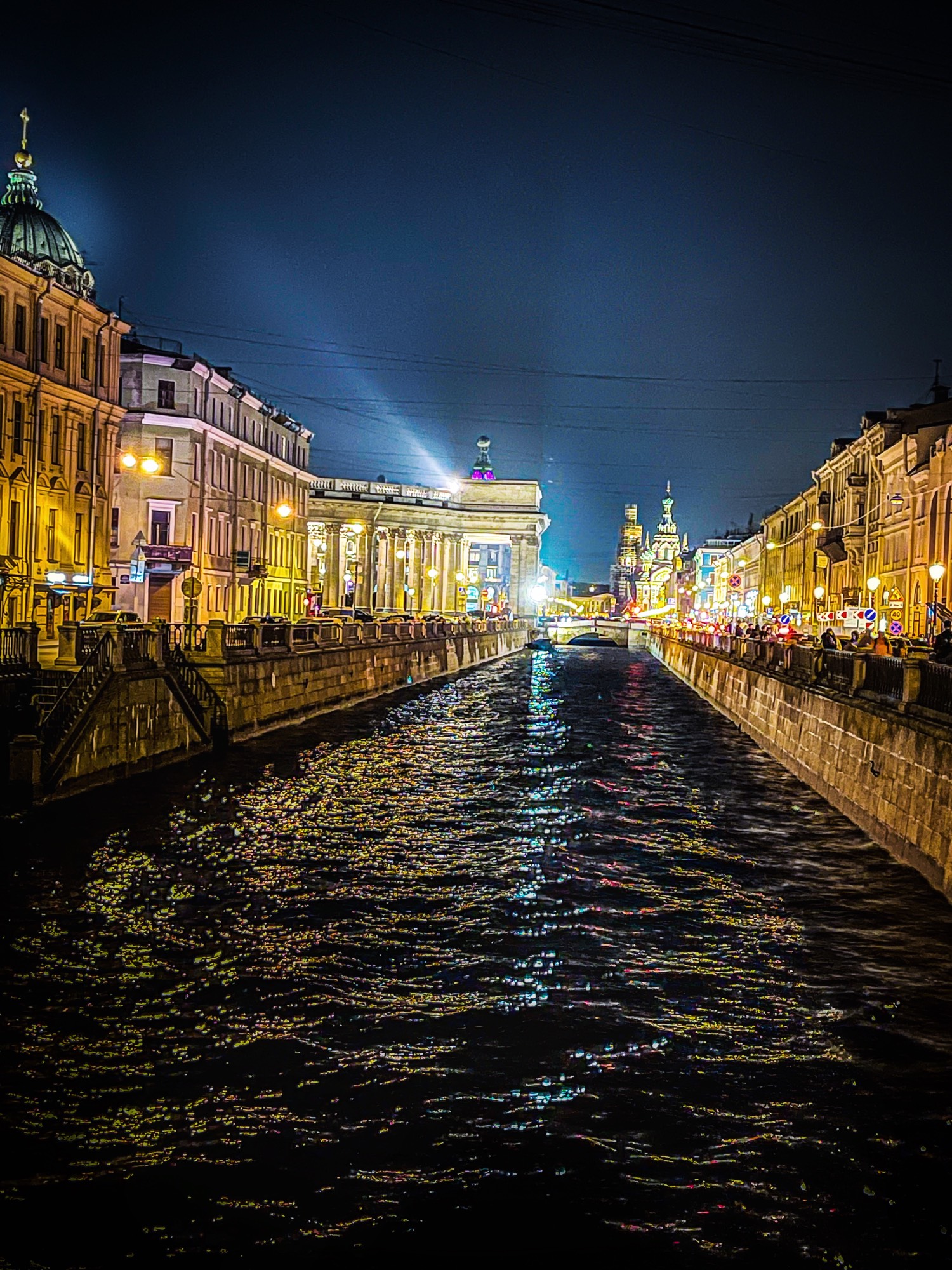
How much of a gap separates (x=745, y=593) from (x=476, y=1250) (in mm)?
151859

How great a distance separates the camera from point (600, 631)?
166 meters

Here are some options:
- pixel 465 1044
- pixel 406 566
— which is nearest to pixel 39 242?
pixel 465 1044

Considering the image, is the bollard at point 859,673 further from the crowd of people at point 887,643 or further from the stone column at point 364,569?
the stone column at point 364,569

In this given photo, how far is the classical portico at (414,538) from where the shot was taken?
13250cm

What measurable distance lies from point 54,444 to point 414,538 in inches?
3541

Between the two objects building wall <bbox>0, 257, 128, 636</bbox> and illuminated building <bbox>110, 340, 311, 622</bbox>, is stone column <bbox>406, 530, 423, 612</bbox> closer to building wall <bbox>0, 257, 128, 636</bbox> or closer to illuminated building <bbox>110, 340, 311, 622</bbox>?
illuminated building <bbox>110, 340, 311, 622</bbox>

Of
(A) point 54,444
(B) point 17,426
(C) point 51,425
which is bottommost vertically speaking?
(A) point 54,444

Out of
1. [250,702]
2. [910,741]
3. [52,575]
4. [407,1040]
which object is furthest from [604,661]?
[407,1040]

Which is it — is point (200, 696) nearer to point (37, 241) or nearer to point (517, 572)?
point (37, 241)

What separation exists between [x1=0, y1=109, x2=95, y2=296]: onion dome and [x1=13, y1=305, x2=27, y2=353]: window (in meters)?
7.29

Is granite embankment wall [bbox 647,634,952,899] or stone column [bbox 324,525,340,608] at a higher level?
stone column [bbox 324,525,340,608]

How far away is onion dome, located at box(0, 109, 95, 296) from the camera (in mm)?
57969

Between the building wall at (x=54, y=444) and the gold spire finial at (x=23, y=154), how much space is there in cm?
1298

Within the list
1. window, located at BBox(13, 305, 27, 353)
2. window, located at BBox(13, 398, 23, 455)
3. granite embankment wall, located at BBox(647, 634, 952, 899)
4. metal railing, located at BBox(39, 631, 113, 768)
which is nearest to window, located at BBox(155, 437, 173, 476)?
window, located at BBox(13, 305, 27, 353)
